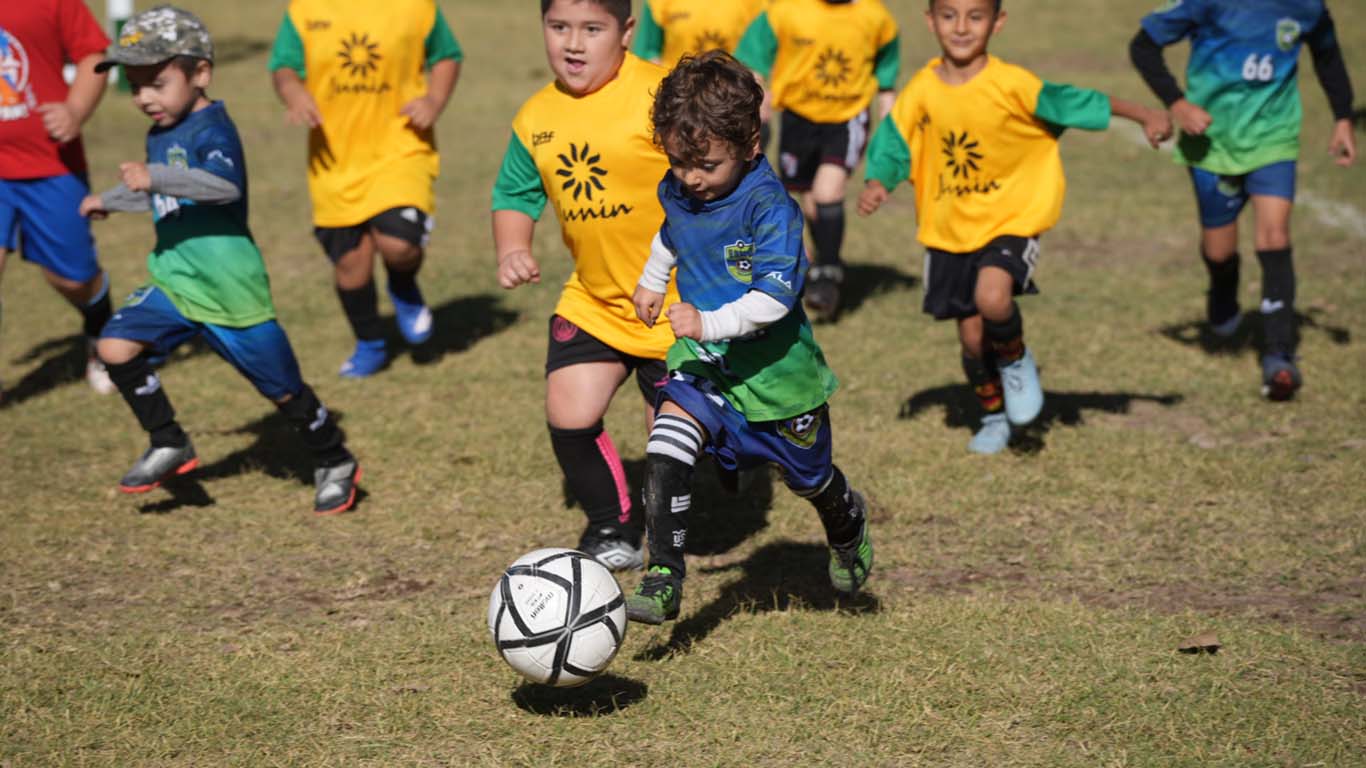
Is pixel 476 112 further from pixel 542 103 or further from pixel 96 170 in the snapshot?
pixel 542 103

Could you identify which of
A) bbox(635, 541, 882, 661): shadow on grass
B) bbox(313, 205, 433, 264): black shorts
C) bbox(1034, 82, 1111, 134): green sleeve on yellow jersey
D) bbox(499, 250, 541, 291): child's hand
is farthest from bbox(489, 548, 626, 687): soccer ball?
bbox(313, 205, 433, 264): black shorts

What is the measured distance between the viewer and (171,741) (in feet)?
15.3

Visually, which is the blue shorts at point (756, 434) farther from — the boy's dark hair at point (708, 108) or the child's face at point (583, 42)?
the child's face at point (583, 42)

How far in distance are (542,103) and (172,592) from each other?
8.18ft

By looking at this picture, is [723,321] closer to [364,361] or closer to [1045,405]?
[1045,405]

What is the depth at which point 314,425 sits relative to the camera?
6.78 meters

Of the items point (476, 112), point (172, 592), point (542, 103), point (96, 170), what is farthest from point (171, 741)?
point (476, 112)

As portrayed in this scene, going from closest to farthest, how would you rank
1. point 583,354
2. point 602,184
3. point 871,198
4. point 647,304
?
point 647,304 < point 602,184 < point 583,354 < point 871,198

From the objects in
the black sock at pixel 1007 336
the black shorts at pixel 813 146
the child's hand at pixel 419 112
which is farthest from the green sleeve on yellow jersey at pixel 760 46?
the black sock at pixel 1007 336

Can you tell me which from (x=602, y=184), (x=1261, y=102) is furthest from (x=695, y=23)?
(x=602, y=184)

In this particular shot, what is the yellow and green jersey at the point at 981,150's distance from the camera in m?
6.98

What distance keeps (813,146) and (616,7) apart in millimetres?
4723

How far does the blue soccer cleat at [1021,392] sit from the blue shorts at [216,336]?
343cm

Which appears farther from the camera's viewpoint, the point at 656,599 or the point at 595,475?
the point at 595,475
